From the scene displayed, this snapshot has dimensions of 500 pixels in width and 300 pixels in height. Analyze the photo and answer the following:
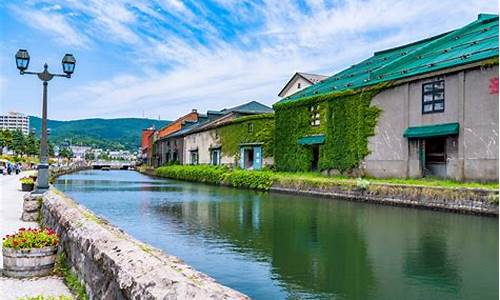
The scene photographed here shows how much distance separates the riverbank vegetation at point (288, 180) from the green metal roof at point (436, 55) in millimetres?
5700

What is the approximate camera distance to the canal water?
796cm

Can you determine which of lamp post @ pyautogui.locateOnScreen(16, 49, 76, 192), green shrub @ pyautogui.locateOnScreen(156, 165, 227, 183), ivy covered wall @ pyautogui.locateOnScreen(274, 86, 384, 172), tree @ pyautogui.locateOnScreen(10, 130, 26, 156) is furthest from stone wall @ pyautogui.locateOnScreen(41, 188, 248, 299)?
tree @ pyautogui.locateOnScreen(10, 130, 26, 156)

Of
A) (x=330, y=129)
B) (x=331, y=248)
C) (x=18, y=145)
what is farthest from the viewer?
(x=18, y=145)

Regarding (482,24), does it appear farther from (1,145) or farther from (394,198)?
(1,145)

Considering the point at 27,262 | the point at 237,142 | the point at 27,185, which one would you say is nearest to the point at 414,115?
the point at 27,185

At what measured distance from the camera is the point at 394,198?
67.4ft

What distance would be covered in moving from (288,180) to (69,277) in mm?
23558

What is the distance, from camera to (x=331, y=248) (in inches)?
443

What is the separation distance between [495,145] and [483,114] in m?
1.52

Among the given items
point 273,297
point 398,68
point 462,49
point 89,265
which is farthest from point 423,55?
point 89,265

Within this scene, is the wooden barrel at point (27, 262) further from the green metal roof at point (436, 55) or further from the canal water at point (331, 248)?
the green metal roof at point (436, 55)

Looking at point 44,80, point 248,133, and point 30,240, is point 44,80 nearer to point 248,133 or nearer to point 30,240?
point 30,240

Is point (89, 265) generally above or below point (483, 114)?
below

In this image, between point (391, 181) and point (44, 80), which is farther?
point (391, 181)
